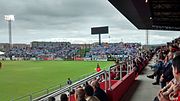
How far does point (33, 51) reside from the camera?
69125 millimetres

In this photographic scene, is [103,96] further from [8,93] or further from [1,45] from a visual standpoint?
[1,45]

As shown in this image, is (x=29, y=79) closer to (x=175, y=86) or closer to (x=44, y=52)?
(x=175, y=86)

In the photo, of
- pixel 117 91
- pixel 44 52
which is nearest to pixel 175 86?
pixel 117 91

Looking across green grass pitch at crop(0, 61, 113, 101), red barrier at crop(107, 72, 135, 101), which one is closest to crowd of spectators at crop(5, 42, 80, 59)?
green grass pitch at crop(0, 61, 113, 101)

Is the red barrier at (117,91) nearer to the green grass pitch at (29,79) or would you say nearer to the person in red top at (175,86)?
the person in red top at (175,86)

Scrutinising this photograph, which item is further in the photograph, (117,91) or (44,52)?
(44,52)

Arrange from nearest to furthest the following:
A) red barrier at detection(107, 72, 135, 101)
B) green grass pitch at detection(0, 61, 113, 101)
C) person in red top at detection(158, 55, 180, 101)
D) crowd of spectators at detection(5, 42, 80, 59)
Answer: person in red top at detection(158, 55, 180, 101), red barrier at detection(107, 72, 135, 101), green grass pitch at detection(0, 61, 113, 101), crowd of spectators at detection(5, 42, 80, 59)

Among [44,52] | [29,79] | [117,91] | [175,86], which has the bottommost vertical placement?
[29,79]

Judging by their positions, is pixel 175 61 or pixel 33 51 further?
pixel 33 51

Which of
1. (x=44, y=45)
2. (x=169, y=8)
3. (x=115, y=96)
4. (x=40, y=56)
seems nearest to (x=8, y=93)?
(x=169, y=8)

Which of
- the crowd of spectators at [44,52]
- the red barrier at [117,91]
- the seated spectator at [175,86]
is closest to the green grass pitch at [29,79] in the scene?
the red barrier at [117,91]

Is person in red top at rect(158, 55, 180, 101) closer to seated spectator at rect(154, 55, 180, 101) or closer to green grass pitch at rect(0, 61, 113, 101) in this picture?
seated spectator at rect(154, 55, 180, 101)

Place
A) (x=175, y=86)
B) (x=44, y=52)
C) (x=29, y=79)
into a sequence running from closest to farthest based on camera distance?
(x=175, y=86)
(x=29, y=79)
(x=44, y=52)

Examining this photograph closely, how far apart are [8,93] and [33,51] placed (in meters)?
51.2
